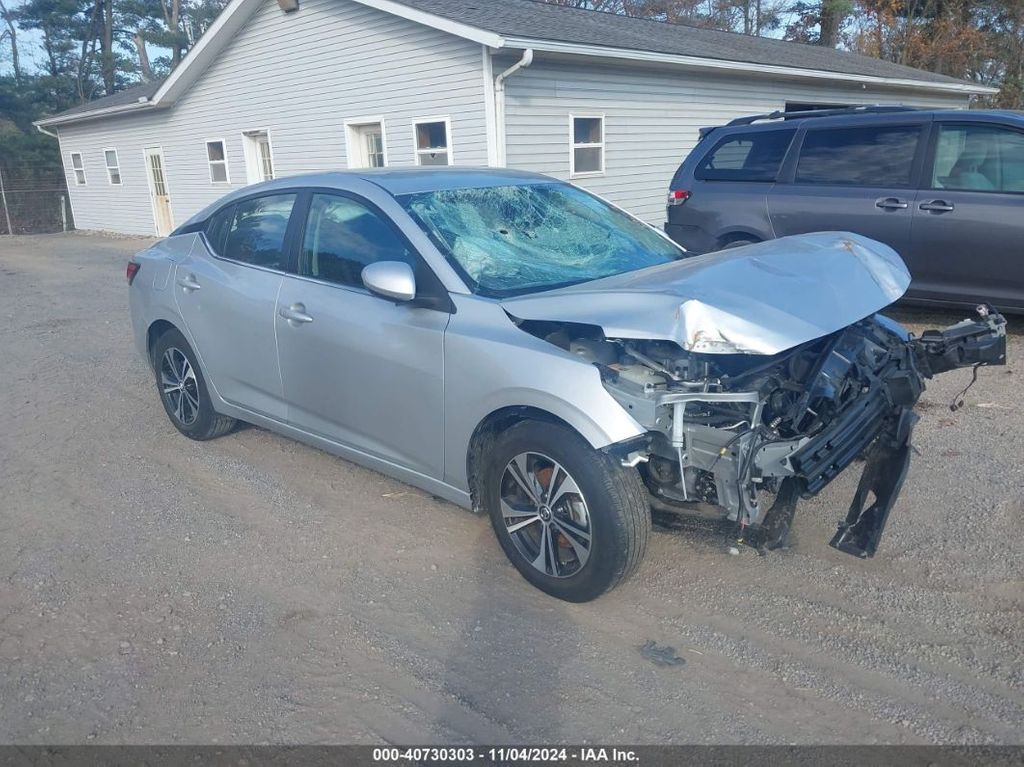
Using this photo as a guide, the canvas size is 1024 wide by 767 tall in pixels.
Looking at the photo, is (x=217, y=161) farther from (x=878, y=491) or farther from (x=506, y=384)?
(x=878, y=491)

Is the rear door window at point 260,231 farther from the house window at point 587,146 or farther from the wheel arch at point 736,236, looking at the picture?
the house window at point 587,146

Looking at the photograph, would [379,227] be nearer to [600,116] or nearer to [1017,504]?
[1017,504]

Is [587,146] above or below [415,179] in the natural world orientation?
below

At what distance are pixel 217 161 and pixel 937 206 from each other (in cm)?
1597

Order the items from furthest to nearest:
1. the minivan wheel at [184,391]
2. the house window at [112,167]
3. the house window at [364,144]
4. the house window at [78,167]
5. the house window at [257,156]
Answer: the house window at [78,167]
the house window at [112,167]
the house window at [257,156]
the house window at [364,144]
the minivan wheel at [184,391]

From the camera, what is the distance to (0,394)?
7016 millimetres

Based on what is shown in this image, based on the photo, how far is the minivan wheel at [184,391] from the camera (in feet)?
17.7

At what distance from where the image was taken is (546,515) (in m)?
3.51

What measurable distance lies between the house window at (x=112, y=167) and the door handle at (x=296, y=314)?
21578 mm

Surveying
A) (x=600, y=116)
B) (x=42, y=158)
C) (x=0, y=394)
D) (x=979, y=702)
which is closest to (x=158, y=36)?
(x=42, y=158)

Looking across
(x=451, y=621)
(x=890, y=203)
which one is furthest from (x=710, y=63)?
(x=451, y=621)

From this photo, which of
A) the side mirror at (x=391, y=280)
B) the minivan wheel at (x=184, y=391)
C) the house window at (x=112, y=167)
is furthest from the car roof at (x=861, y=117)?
the house window at (x=112, y=167)

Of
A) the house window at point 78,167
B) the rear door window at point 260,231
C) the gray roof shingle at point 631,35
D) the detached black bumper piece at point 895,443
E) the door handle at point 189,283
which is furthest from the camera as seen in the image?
the house window at point 78,167

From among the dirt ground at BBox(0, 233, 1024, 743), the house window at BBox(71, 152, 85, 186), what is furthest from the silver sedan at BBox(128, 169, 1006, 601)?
the house window at BBox(71, 152, 85, 186)
